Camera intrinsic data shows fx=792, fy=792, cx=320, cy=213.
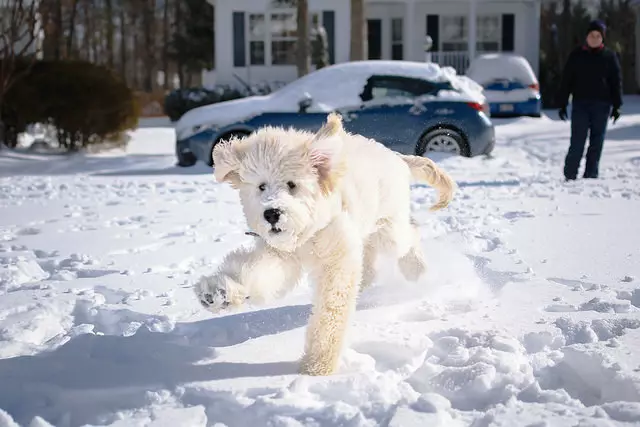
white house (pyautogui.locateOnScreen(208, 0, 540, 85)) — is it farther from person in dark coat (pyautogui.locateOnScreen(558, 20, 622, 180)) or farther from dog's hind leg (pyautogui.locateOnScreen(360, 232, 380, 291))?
dog's hind leg (pyautogui.locateOnScreen(360, 232, 380, 291))

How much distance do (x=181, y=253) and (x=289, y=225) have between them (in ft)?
9.83

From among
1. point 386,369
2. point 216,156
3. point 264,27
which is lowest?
point 386,369

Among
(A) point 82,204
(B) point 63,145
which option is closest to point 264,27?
(B) point 63,145

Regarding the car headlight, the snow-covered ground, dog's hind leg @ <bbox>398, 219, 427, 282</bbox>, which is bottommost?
the snow-covered ground

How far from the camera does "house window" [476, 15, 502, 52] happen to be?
2942cm

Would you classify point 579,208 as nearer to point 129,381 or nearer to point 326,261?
point 326,261

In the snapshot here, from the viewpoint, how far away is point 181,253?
6.22m

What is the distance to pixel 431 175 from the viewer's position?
→ 5.27 m

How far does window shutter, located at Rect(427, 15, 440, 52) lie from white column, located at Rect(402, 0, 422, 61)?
116 cm

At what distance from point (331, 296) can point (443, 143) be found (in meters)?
8.57

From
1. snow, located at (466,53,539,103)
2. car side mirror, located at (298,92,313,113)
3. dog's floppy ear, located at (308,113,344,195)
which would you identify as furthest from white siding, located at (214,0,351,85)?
dog's floppy ear, located at (308,113,344,195)

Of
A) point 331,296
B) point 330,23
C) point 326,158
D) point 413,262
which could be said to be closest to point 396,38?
point 330,23

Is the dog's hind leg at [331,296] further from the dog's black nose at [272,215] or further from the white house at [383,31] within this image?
the white house at [383,31]

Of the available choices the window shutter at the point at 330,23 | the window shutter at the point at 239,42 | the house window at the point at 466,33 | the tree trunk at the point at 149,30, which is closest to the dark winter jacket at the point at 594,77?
the window shutter at the point at 330,23
